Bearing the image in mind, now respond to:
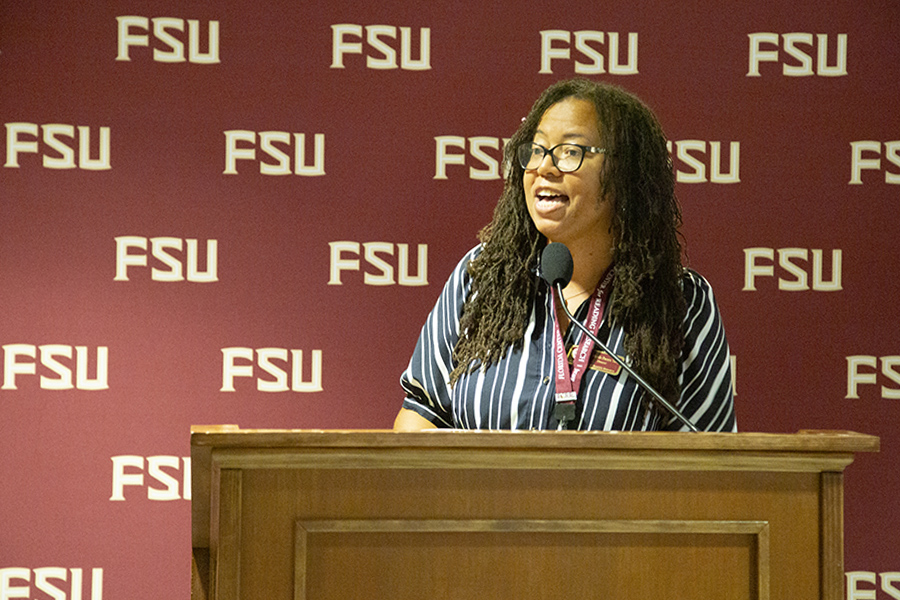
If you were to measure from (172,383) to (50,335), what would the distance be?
37cm

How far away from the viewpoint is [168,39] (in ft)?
8.49

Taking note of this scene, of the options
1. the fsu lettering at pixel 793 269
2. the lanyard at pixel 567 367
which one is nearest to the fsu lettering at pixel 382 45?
the fsu lettering at pixel 793 269

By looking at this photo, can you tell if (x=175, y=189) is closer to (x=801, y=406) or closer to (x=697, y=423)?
(x=697, y=423)

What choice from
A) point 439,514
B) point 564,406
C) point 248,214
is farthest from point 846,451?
point 248,214

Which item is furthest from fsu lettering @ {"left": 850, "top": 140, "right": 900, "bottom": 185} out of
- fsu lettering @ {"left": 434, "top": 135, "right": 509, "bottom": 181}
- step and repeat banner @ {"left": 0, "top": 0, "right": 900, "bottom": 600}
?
fsu lettering @ {"left": 434, "top": 135, "right": 509, "bottom": 181}

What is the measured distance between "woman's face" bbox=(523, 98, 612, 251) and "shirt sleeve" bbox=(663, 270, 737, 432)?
0.77 ft

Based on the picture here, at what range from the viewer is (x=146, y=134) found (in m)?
2.57

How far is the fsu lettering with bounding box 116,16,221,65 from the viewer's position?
2.58 metres

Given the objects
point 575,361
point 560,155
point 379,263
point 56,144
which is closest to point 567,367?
point 575,361

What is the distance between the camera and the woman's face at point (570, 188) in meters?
1.70

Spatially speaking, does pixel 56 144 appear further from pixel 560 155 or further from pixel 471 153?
pixel 560 155

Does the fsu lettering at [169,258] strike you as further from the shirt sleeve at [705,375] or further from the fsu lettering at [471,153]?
the shirt sleeve at [705,375]

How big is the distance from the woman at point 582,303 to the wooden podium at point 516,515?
1.68 feet

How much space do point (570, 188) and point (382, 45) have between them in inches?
45.2
